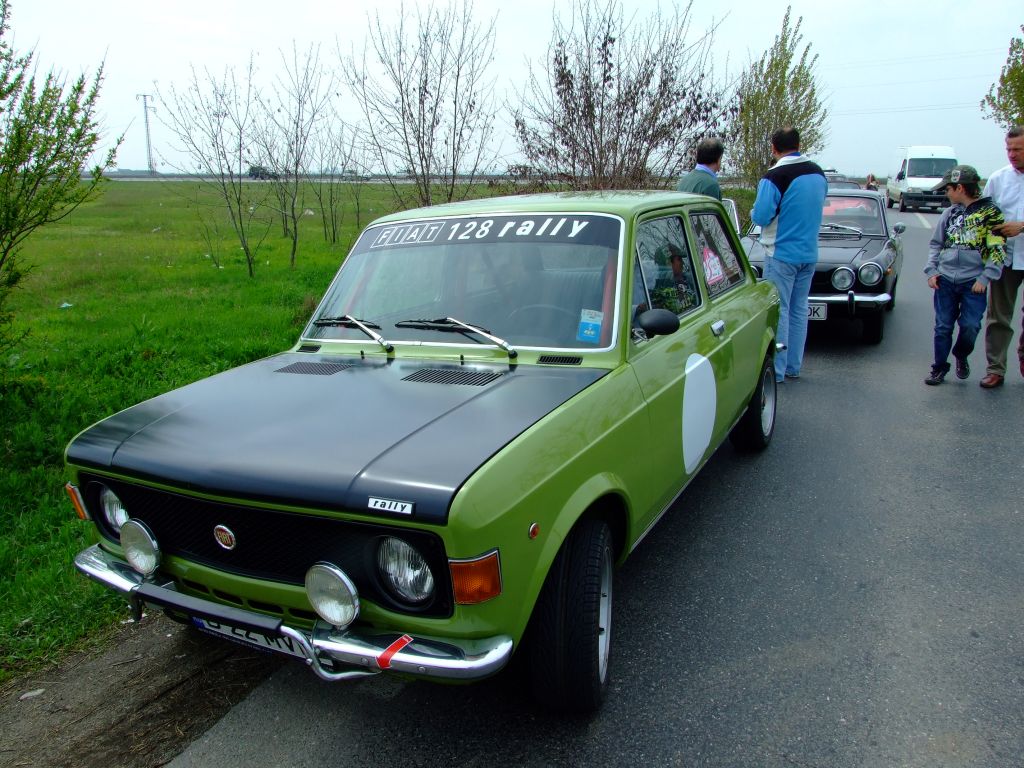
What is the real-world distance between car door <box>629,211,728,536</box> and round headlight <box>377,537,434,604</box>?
42.0 inches

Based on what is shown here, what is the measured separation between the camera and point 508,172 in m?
9.91

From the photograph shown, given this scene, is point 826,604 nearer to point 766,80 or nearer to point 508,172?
point 508,172

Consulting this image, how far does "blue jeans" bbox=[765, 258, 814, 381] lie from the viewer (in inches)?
252

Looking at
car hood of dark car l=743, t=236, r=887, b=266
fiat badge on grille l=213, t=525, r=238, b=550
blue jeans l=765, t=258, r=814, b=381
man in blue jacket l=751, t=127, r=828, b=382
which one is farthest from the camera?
car hood of dark car l=743, t=236, r=887, b=266

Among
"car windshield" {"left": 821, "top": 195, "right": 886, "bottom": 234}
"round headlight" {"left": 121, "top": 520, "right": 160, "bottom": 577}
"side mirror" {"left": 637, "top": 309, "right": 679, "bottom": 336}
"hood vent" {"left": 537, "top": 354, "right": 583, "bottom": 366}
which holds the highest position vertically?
"car windshield" {"left": 821, "top": 195, "right": 886, "bottom": 234}

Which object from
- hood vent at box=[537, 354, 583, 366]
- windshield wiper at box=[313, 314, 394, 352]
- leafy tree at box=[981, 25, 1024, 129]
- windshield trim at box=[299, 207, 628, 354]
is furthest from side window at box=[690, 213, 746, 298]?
leafy tree at box=[981, 25, 1024, 129]

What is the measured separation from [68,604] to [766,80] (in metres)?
20.6

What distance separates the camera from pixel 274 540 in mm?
2268

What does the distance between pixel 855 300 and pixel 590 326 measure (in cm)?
571

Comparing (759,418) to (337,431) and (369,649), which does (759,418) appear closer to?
(337,431)

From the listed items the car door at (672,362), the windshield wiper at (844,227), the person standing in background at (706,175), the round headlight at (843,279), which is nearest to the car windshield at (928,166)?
the windshield wiper at (844,227)

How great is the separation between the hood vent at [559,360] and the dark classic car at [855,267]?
15.7 ft

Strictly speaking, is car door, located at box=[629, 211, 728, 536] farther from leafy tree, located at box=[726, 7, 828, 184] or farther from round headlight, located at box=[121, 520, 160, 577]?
leafy tree, located at box=[726, 7, 828, 184]

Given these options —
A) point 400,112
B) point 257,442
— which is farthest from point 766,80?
point 257,442
